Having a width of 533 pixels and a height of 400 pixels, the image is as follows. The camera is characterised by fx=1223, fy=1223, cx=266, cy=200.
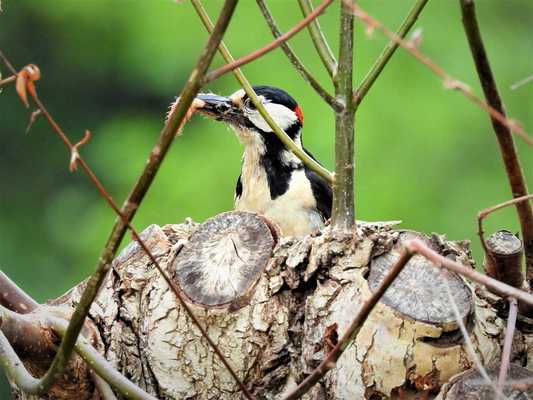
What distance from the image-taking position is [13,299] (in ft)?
9.04

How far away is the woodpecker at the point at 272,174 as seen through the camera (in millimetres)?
3967

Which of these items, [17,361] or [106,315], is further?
[106,315]

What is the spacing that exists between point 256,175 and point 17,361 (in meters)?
1.72

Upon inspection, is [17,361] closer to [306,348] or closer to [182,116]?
[306,348]

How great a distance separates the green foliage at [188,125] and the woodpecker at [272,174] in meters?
2.13

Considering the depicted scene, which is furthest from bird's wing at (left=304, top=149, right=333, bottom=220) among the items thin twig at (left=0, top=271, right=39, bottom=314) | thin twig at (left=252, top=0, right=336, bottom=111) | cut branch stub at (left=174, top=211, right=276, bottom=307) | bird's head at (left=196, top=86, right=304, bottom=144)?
thin twig at (left=0, top=271, right=39, bottom=314)

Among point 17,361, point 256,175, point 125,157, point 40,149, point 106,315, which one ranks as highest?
point 40,149

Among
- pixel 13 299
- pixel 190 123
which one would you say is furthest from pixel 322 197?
pixel 190 123

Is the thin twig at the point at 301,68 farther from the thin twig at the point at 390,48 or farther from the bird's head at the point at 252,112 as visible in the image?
the bird's head at the point at 252,112

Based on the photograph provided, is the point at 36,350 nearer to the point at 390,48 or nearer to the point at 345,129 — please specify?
the point at 345,129

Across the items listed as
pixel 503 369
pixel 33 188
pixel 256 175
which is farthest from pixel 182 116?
pixel 33 188

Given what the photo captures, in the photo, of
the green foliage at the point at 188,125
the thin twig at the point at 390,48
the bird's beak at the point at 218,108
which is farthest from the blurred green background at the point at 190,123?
the thin twig at the point at 390,48

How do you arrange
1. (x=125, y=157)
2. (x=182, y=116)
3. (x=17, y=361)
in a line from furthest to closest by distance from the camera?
1. (x=125, y=157)
2. (x=17, y=361)
3. (x=182, y=116)

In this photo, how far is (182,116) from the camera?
6.43 ft
